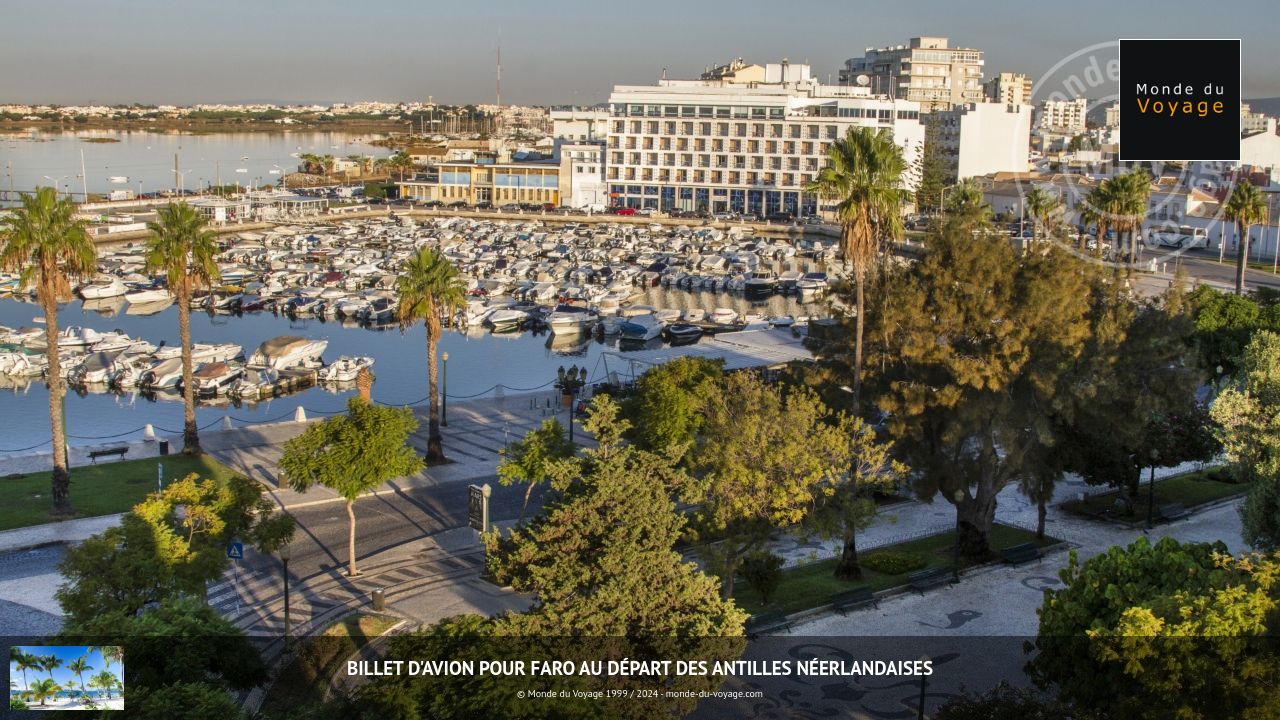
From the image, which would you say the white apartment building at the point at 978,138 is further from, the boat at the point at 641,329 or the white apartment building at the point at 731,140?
the boat at the point at 641,329

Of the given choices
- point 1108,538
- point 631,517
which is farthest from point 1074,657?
point 1108,538

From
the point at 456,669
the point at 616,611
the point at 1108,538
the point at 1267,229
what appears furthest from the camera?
the point at 1267,229

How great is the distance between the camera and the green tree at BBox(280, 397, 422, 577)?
22.9 metres

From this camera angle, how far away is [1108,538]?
25250 mm

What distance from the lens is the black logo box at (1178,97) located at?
3269cm

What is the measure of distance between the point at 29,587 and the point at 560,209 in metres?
99.5

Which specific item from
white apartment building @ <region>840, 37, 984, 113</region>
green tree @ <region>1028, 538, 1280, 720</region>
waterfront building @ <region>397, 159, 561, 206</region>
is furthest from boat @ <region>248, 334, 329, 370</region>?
white apartment building @ <region>840, 37, 984, 113</region>

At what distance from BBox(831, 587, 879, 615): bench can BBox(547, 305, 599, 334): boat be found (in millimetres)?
41045

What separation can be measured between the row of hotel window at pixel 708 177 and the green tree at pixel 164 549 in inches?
3743

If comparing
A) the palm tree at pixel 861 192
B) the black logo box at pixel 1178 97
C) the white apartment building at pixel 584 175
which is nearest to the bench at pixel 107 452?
the palm tree at pixel 861 192

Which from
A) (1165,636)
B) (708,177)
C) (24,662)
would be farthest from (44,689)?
(708,177)

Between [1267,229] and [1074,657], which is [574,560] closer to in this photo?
[1074,657]

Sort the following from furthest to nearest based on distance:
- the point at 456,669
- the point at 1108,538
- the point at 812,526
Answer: the point at 1108,538 < the point at 812,526 < the point at 456,669

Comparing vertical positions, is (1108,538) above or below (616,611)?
below
